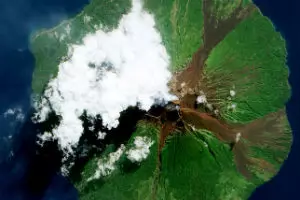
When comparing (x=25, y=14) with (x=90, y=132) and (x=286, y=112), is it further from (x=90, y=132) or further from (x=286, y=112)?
(x=286, y=112)

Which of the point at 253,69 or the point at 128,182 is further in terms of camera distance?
the point at 128,182

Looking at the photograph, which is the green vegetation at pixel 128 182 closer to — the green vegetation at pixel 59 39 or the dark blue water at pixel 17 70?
the dark blue water at pixel 17 70

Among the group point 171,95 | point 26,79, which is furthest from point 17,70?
point 171,95

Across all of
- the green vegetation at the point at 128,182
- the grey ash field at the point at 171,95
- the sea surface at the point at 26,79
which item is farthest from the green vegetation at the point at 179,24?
the green vegetation at the point at 128,182

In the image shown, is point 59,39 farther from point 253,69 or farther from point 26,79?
point 253,69

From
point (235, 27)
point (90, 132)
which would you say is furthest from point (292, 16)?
point (90, 132)
